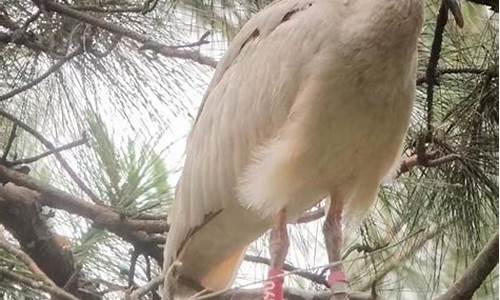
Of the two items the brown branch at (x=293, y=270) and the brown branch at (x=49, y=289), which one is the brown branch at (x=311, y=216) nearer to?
the brown branch at (x=293, y=270)

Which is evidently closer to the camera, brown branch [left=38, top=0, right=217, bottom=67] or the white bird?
the white bird

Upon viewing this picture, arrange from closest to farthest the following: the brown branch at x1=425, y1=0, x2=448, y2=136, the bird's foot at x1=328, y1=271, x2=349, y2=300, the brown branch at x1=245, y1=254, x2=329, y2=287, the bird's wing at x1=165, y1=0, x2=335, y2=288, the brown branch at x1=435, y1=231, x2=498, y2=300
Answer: the brown branch at x1=435, y1=231, x2=498, y2=300, the brown branch at x1=425, y1=0, x2=448, y2=136, the bird's foot at x1=328, y1=271, x2=349, y2=300, the bird's wing at x1=165, y1=0, x2=335, y2=288, the brown branch at x1=245, y1=254, x2=329, y2=287

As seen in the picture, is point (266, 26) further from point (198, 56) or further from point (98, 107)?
point (98, 107)

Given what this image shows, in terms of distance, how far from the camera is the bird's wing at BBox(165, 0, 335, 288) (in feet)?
6.98

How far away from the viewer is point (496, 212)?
2129mm

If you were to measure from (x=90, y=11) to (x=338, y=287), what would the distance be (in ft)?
2.14

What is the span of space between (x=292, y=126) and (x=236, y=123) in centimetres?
15

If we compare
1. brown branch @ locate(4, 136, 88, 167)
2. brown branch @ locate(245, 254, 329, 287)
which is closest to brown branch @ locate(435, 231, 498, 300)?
brown branch @ locate(245, 254, 329, 287)

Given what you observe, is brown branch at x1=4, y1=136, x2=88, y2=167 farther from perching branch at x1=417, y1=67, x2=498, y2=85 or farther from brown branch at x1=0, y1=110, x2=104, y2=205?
perching branch at x1=417, y1=67, x2=498, y2=85

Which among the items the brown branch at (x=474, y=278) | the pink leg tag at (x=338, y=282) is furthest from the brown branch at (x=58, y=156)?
the brown branch at (x=474, y=278)

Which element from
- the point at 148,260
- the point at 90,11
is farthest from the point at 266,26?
the point at 148,260

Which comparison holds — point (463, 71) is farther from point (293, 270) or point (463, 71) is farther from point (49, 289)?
point (49, 289)

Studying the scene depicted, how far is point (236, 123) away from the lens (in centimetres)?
222

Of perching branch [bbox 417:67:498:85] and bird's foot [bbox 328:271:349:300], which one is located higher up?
perching branch [bbox 417:67:498:85]
